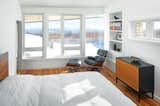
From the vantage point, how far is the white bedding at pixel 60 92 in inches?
78.0

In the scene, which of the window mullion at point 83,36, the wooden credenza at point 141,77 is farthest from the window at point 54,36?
the wooden credenza at point 141,77

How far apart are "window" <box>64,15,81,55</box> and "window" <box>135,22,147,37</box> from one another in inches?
A: 102

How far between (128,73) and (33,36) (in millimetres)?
3782

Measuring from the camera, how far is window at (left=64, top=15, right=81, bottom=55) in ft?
21.2

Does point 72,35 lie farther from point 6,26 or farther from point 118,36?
point 6,26

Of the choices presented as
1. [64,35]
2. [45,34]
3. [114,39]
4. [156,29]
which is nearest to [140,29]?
[156,29]

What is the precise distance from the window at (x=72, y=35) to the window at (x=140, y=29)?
2596 mm

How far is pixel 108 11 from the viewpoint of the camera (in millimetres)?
6031

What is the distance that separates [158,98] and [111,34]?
297 cm

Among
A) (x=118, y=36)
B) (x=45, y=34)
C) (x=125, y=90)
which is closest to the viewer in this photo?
(x=125, y=90)

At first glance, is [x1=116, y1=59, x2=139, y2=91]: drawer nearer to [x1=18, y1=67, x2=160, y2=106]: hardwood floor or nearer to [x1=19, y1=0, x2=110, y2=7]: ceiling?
[x1=18, y1=67, x2=160, y2=106]: hardwood floor

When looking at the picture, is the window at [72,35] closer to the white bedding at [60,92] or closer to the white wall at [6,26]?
the white wall at [6,26]

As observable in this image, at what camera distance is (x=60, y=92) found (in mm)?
2303

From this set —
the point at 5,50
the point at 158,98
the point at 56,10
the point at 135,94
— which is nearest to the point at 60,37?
the point at 56,10
